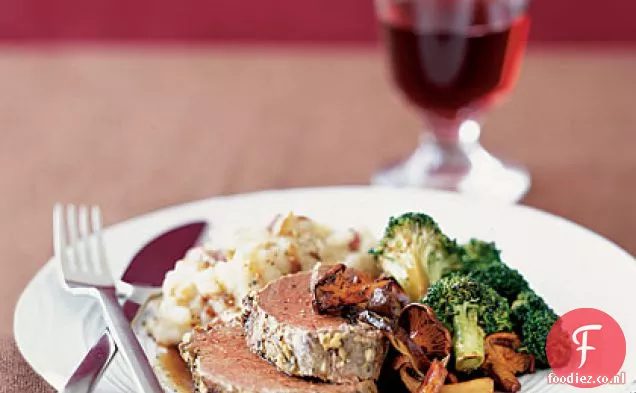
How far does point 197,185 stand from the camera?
3.60 meters

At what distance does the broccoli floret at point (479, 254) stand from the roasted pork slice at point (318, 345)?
0.49 m

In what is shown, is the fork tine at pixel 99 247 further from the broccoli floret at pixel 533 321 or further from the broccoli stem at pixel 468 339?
the broccoli floret at pixel 533 321

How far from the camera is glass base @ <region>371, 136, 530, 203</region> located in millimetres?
3512

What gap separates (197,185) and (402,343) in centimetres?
171

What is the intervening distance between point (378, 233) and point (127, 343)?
0.94 m

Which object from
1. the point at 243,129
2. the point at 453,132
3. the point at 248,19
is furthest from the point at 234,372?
the point at 248,19

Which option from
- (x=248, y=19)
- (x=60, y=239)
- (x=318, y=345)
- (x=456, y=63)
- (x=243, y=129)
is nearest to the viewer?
(x=318, y=345)

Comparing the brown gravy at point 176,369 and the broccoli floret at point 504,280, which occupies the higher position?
the broccoli floret at point 504,280

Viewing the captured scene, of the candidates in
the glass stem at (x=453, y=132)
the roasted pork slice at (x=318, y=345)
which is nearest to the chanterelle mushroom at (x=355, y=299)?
the roasted pork slice at (x=318, y=345)

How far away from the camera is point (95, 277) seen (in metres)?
2.53

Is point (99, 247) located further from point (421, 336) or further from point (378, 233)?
point (421, 336)

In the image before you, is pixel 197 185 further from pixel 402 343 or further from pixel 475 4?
pixel 402 343

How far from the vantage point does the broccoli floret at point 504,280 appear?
2.36 metres

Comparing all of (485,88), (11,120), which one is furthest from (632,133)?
(11,120)
